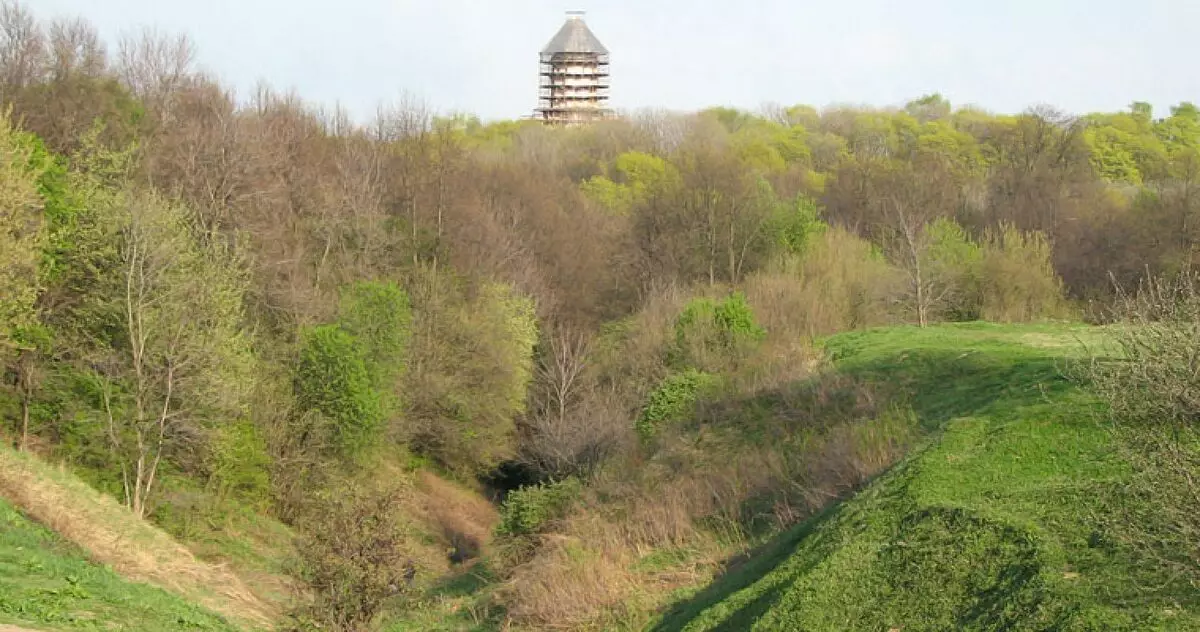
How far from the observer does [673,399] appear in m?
29.2

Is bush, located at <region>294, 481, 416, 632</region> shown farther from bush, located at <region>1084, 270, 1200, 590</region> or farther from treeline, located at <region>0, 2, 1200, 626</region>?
bush, located at <region>1084, 270, 1200, 590</region>

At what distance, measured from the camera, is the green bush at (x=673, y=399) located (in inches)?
1130

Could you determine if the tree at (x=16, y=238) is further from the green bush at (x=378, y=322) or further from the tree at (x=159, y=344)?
the green bush at (x=378, y=322)

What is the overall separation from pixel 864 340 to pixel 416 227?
20041 mm

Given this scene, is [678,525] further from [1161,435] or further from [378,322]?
[378,322]

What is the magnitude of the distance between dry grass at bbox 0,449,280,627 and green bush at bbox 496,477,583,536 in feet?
15.9

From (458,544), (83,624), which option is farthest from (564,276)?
(83,624)

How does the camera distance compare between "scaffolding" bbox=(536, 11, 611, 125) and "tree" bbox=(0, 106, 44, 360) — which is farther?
"scaffolding" bbox=(536, 11, 611, 125)

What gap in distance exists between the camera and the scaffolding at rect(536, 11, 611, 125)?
98.2 m

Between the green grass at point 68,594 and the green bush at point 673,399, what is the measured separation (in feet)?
41.8

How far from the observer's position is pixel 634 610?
643 inches

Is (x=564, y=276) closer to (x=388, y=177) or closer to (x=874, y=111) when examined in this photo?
(x=388, y=177)

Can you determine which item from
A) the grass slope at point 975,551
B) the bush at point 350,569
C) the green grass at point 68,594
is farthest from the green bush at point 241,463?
the grass slope at point 975,551

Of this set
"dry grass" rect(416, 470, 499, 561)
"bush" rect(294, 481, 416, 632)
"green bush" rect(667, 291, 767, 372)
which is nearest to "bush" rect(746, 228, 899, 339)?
"green bush" rect(667, 291, 767, 372)
